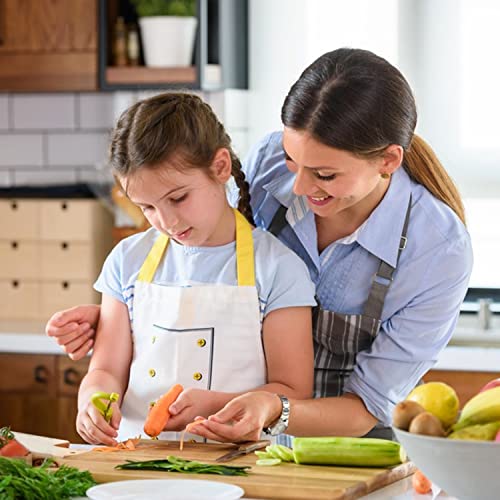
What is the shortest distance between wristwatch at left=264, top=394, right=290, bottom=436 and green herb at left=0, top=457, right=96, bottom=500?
1.36 ft

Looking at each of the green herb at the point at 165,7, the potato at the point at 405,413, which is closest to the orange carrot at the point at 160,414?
the potato at the point at 405,413

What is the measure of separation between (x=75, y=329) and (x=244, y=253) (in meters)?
0.37

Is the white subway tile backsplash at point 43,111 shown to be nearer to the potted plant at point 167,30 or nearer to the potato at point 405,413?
the potted plant at point 167,30

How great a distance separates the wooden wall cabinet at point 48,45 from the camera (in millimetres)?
3902

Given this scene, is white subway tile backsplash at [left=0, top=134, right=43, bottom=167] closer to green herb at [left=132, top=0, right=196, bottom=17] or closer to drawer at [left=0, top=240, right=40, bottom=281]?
drawer at [left=0, top=240, right=40, bottom=281]

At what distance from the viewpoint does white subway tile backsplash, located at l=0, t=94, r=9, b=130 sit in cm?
432

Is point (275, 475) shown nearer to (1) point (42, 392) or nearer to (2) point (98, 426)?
(2) point (98, 426)

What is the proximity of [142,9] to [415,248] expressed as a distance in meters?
1.91

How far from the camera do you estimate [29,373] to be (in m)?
3.75

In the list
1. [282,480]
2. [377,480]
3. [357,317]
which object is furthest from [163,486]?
[357,317]

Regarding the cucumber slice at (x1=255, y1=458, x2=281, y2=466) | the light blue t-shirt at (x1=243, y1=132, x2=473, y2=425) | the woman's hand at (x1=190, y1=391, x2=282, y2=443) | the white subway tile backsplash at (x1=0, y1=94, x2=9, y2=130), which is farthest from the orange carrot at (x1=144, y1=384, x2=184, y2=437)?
the white subway tile backsplash at (x1=0, y1=94, x2=9, y2=130)

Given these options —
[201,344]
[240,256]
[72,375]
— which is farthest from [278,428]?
[72,375]

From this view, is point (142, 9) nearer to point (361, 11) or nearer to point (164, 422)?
point (361, 11)

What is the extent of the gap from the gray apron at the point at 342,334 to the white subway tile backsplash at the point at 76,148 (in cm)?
192
